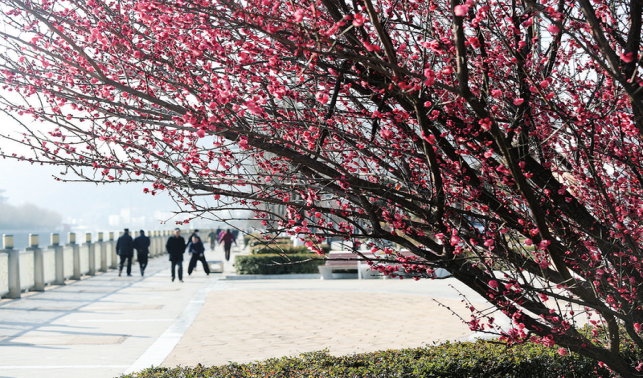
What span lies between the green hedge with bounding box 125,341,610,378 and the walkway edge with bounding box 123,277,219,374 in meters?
1.62

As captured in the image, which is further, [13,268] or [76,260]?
[76,260]

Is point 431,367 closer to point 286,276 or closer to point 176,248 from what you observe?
point 176,248

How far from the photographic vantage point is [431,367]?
5078mm

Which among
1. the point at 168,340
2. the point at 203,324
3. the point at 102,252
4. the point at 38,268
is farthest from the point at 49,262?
the point at 168,340

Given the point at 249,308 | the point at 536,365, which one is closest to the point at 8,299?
the point at 249,308

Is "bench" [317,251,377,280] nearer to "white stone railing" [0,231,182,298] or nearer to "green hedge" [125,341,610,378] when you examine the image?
"white stone railing" [0,231,182,298]

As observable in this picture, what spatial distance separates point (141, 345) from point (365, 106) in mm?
5817

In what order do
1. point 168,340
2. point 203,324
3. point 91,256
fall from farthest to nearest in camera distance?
point 91,256
point 203,324
point 168,340

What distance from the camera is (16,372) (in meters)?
6.96

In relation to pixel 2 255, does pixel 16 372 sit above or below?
below

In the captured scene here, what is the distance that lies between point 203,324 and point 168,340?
1.46 metres

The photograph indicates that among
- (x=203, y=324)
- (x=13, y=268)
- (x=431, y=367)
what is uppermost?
(x=13, y=268)

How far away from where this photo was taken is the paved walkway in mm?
7762

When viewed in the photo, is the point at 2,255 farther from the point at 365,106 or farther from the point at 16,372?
the point at 365,106
